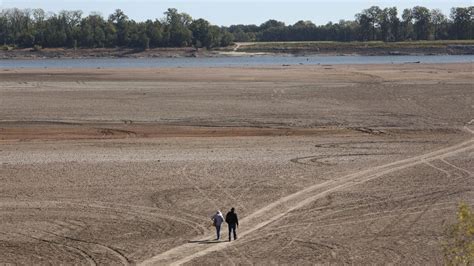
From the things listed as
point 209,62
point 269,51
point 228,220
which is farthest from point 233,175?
point 269,51

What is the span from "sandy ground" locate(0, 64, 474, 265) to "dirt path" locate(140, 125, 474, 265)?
62mm

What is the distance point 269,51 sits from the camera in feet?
609

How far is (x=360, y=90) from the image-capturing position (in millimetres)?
63531

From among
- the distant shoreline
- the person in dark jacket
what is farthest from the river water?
the person in dark jacket

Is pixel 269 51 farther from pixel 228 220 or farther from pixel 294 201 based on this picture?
pixel 228 220

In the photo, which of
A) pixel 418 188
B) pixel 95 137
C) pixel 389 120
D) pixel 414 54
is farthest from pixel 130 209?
pixel 414 54

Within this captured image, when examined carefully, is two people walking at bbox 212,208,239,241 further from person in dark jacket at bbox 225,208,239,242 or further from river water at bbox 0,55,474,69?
river water at bbox 0,55,474,69

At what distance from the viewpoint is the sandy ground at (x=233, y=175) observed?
77.3 feet

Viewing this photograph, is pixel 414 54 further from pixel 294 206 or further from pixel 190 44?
pixel 294 206

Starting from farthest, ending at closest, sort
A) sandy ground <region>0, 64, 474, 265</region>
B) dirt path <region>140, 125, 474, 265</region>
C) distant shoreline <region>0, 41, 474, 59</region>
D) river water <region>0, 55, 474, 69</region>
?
distant shoreline <region>0, 41, 474, 59</region>, river water <region>0, 55, 474, 69</region>, sandy ground <region>0, 64, 474, 265</region>, dirt path <region>140, 125, 474, 265</region>

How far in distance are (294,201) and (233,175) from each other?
4.48 meters

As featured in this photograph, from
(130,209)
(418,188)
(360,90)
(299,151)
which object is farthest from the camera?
(360,90)

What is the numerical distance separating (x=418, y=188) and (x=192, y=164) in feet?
29.9

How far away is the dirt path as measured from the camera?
22672 millimetres
